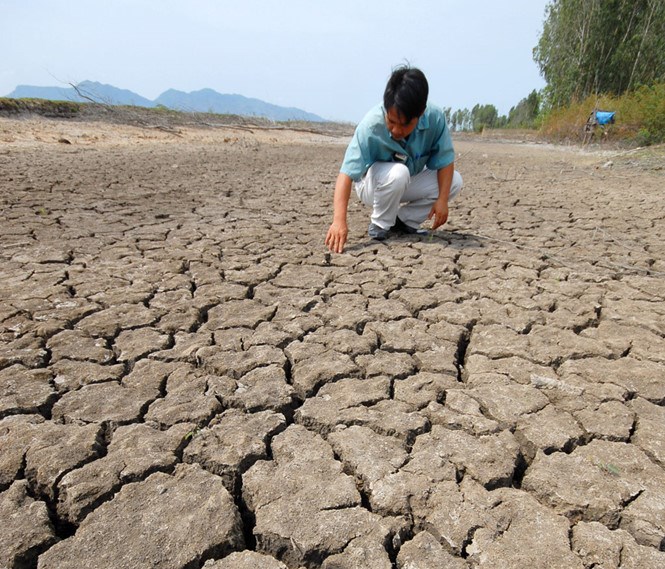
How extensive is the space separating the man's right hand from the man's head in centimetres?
64

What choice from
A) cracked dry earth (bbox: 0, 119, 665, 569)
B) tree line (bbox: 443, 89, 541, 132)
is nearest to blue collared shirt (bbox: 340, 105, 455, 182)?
cracked dry earth (bbox: 0, 119, 665, 569)

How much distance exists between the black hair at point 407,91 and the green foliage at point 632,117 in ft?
32.4

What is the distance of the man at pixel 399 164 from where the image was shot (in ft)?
8.21

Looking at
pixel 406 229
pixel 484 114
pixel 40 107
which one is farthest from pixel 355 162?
pixel 484 114

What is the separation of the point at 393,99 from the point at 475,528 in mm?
2061

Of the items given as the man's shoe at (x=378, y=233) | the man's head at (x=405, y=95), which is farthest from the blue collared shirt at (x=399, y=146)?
the man's shoe at (x=378, y=233)

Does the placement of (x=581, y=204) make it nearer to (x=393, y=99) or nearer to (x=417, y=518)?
(x=393, y=99)

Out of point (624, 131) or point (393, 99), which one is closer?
point (393, 99)

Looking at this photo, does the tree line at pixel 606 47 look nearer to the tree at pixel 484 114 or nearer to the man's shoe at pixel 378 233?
the man's shoe at pixel 378 233

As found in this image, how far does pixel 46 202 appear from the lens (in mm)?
3984

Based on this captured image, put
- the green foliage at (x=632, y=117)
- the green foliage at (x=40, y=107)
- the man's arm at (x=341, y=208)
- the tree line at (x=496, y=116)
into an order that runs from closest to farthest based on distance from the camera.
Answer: the man's arm at (x=341, y=208), the green foliage at (x=40, y=107), the green foliage at (x=632, y=117), the tree line at (x=496, y=116)

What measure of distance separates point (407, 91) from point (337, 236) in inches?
33.6

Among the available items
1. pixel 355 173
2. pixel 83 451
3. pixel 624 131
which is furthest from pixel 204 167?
pixel 624 131

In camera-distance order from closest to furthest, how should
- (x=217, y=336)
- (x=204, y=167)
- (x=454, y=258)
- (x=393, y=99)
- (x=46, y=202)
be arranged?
1. (x=217, y=336)
2. (x=393, y=99)
3. (x=454, y=258)
4. (x=46, y=202)
5. (x=204, y=167)
